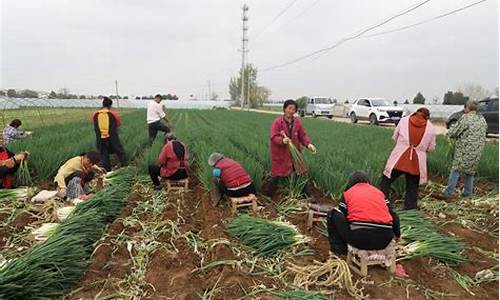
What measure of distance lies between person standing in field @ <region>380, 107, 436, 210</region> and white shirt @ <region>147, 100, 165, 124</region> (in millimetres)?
5157

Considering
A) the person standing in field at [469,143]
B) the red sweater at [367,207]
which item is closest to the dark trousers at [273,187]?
the red sweater at [367,207]

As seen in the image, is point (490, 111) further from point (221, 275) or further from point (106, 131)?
point (221, 275)

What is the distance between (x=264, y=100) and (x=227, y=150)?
54.9 metres

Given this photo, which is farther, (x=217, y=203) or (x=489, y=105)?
(x=489, y=105)

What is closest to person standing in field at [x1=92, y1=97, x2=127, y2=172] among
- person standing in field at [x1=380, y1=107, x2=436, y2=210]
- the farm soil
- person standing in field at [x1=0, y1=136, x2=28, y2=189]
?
person standing in field at [x1=0, y1=136, x2=28, y2=189]

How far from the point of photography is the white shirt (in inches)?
318

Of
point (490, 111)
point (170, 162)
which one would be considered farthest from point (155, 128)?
point (490, 111)

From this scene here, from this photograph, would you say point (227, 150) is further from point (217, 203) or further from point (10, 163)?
point (10, 163)

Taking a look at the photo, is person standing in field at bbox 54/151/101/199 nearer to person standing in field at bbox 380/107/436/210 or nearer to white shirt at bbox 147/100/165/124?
white shirt at bbox 147/100/165/124

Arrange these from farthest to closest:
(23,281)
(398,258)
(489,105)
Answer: (489,105)
(398,258)
(23,281)

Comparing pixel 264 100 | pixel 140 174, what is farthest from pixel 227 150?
pixel 264 100

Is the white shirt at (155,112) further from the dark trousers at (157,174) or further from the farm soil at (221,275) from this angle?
the farm soil at (221,275)

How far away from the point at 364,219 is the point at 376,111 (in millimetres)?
16459

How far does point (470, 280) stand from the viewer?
9.84 feet
